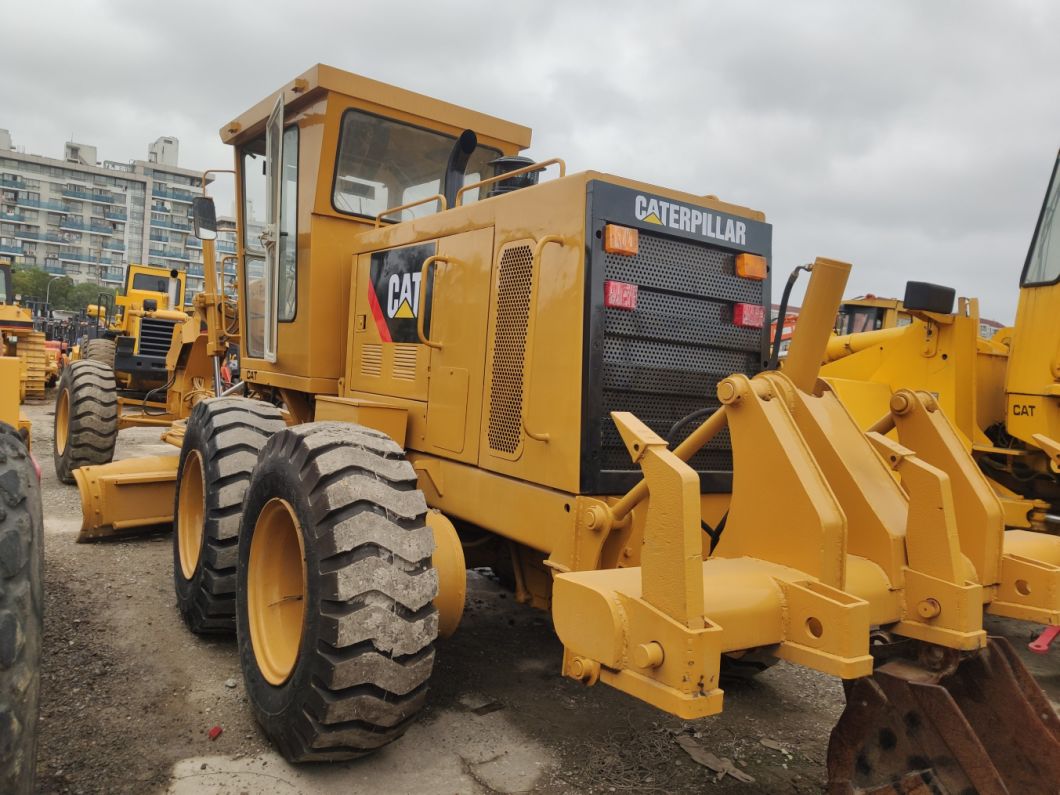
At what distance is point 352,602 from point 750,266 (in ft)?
6.92

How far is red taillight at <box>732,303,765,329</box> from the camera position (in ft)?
11.3

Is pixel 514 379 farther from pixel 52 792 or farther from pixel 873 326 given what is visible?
pixel 873 326

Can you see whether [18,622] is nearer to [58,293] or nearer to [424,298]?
[424,298]

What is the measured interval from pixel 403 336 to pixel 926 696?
9.09 feet

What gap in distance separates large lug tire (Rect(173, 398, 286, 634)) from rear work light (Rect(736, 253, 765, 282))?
242 cm

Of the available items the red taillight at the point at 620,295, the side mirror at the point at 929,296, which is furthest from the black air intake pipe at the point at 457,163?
the side mirror at the point at 929,296

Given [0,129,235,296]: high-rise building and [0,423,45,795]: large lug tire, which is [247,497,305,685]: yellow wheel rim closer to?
[0,423,45,795]: large lug tire

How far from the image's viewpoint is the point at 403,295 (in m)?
4.06

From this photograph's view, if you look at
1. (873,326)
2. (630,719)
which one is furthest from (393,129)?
(873,326)

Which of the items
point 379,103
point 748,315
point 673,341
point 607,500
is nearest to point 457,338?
point 673,341

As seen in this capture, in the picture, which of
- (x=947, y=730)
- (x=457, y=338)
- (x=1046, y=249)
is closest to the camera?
(x=947, y=730)

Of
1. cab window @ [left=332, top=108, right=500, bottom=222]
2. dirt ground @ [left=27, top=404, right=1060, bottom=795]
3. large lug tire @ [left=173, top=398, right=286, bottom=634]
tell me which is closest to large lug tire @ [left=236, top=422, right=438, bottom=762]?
dirt ground @ [left=27, top=404, right=1060, bottom=795]

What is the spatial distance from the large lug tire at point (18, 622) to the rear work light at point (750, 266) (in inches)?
106

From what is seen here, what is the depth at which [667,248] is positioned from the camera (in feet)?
10.5
